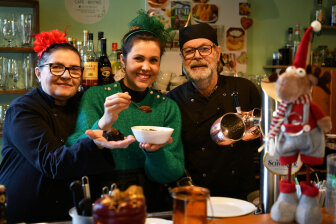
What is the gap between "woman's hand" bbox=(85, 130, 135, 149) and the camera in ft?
4.38

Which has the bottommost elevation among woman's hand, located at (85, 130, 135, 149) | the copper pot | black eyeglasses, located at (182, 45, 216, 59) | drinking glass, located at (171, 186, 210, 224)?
drinking glass, located at (171, 186, 210, 224)

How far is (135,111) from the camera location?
1.67 metres

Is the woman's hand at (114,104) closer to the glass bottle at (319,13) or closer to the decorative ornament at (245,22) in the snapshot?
the decorative ornament at (245,22)

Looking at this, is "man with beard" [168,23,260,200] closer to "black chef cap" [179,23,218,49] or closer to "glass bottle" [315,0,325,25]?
"black chef cap" [179,23,218,49]

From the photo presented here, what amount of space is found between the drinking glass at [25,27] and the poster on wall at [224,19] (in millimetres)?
1210

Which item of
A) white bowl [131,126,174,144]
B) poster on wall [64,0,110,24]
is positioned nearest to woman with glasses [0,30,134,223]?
white bowl [131,126,174,144]

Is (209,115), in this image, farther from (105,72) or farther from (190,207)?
(190,207)

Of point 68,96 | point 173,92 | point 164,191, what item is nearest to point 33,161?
point 68,96

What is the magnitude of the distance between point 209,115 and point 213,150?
0.20 meters

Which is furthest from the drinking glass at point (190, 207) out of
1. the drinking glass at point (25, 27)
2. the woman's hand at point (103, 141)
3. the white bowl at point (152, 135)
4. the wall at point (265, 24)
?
the wall at point (265, 24)

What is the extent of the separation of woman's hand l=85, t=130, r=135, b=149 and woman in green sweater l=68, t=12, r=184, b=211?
17cm

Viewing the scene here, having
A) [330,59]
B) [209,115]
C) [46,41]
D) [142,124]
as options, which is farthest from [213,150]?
[330,59]

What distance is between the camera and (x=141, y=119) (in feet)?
5.43

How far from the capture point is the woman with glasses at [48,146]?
1399 millimetres
